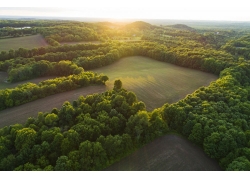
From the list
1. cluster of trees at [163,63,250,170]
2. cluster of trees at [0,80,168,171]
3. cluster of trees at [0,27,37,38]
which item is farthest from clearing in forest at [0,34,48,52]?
cluster of trees at [163,63,250,170]

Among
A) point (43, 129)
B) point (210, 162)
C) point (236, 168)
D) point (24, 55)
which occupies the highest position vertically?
point (24, 55)

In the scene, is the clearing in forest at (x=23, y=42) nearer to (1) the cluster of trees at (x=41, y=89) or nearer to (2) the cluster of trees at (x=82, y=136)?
(1) the cluster of trees at (x=41, y=89)

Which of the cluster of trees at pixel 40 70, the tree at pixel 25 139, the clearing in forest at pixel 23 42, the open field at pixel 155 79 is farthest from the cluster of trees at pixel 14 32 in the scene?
the tree at pixel 25 139

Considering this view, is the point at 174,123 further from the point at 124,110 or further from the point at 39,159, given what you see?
the point at 39,159

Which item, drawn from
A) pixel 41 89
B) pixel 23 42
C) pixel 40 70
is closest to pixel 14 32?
pixel 23 42

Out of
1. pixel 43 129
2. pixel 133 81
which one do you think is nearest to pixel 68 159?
pixel 43 129
